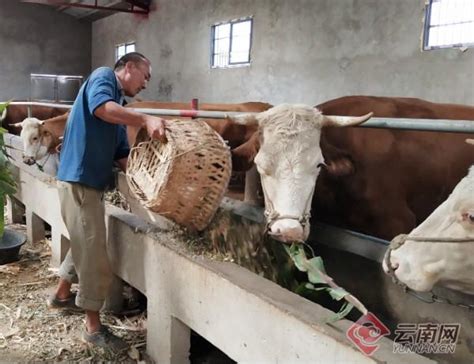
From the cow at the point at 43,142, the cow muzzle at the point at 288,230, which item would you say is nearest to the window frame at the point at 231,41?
the cow at the point at 43,142

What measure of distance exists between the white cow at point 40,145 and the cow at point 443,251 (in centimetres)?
433

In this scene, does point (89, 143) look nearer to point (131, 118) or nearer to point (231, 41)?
point (131, 118)

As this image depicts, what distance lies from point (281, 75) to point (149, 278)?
729cm

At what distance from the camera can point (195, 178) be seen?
2.20m

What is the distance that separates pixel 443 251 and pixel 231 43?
974 cm

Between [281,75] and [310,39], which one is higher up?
[310,39]

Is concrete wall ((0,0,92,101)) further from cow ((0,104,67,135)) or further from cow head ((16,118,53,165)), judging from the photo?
cow head ((16,118,53,165))

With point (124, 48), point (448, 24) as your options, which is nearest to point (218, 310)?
point (448, 24)

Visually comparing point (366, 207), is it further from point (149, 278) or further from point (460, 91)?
point (460, 91)

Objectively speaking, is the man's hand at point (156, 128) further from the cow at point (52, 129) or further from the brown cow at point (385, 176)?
the cow at point (52, 129)

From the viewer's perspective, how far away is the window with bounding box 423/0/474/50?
245 inches

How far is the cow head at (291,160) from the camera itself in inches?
87.8

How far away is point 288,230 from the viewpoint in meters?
2.13

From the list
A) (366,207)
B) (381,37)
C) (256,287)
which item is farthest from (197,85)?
(256,287)
